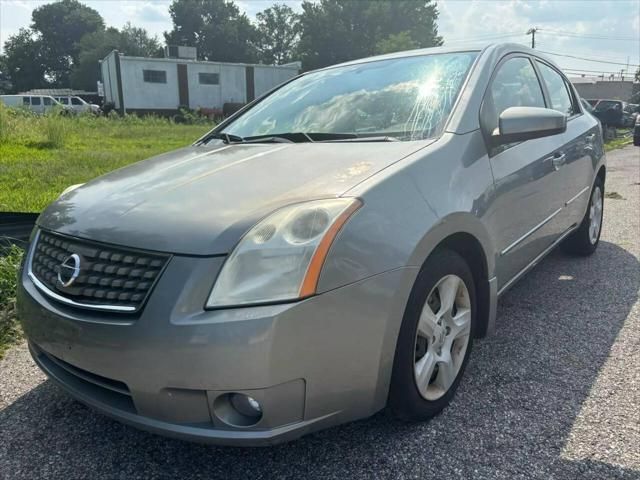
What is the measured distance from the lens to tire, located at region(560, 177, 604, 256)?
445 centimetres

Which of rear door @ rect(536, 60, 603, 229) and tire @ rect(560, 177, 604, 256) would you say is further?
tire @ rect(560, 177, 604, 256)

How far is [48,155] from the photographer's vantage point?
34.2 ft

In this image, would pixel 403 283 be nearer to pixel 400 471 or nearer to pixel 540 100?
pixel 400 471

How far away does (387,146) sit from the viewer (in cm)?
236

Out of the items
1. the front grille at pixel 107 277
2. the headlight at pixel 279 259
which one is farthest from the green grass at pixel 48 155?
the headlight at pixel 279 259

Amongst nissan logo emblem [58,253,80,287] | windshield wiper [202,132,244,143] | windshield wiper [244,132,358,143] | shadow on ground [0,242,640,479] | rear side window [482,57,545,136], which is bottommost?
shadow on ground [0,242,640,479]

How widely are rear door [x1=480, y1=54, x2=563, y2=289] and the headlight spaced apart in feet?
3.50

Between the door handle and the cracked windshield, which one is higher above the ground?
the cracked windshield

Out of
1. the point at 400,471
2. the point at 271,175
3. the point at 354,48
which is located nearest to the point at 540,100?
the point at 271,175

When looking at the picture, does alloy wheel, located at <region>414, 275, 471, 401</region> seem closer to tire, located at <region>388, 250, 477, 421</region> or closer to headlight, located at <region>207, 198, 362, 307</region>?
tire, located at <region>388, 250, 477, 421</region>

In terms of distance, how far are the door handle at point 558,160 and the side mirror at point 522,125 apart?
0.62 meters

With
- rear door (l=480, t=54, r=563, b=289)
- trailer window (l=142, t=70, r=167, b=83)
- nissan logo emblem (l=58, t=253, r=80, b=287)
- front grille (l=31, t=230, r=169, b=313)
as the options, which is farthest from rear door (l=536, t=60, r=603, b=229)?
trailer window (l=142, t=70, r=167, b=83)

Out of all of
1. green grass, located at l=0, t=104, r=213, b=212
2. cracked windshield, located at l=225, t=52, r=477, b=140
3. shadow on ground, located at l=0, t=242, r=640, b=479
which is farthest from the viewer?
green grass, located at l=0, t=104, r=213, b=212

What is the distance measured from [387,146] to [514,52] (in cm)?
148
